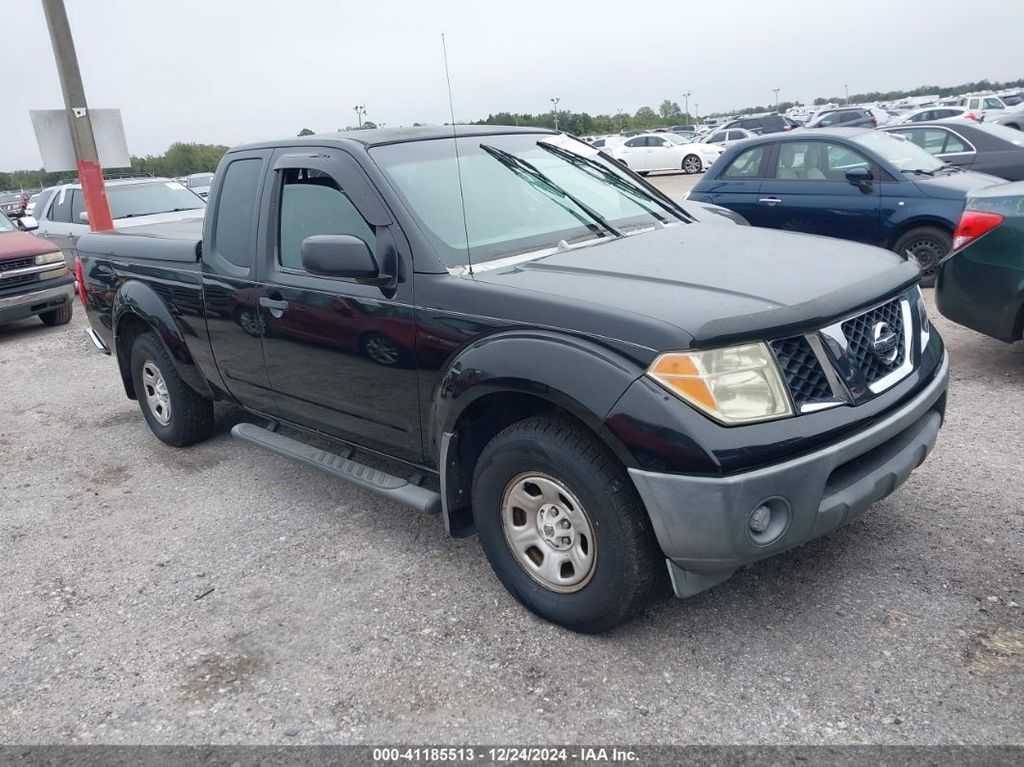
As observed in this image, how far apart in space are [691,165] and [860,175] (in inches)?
786

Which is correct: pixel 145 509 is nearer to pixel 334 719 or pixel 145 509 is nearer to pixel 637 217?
pixel 334 719

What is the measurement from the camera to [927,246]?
314 inches

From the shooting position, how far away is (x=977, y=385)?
5422 millimetres

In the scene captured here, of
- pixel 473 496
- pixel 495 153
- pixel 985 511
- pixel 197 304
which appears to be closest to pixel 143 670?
pixel 473 496

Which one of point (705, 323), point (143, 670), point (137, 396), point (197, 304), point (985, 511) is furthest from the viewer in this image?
point (137, 396)

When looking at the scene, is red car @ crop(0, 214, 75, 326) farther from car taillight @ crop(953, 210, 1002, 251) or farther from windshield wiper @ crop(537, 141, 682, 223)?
car taillight @ crop(953, 210, 1002, 251)

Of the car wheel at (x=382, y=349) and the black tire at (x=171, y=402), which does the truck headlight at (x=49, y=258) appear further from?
the car wheel at (x=382, y=349)

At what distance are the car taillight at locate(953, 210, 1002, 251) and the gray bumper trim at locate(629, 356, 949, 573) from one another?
9.64ft

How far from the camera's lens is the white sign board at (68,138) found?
9.80 metres

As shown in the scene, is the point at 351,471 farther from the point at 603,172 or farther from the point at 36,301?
the point at 36,301

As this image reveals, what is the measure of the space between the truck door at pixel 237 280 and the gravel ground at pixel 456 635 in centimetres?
68

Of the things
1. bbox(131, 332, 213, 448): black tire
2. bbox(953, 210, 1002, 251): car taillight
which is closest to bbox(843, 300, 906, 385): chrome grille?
bbox(953, 210, 1002, 251): car taillight

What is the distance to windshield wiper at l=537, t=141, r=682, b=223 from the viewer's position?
4.31 m

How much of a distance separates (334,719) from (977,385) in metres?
4.54
